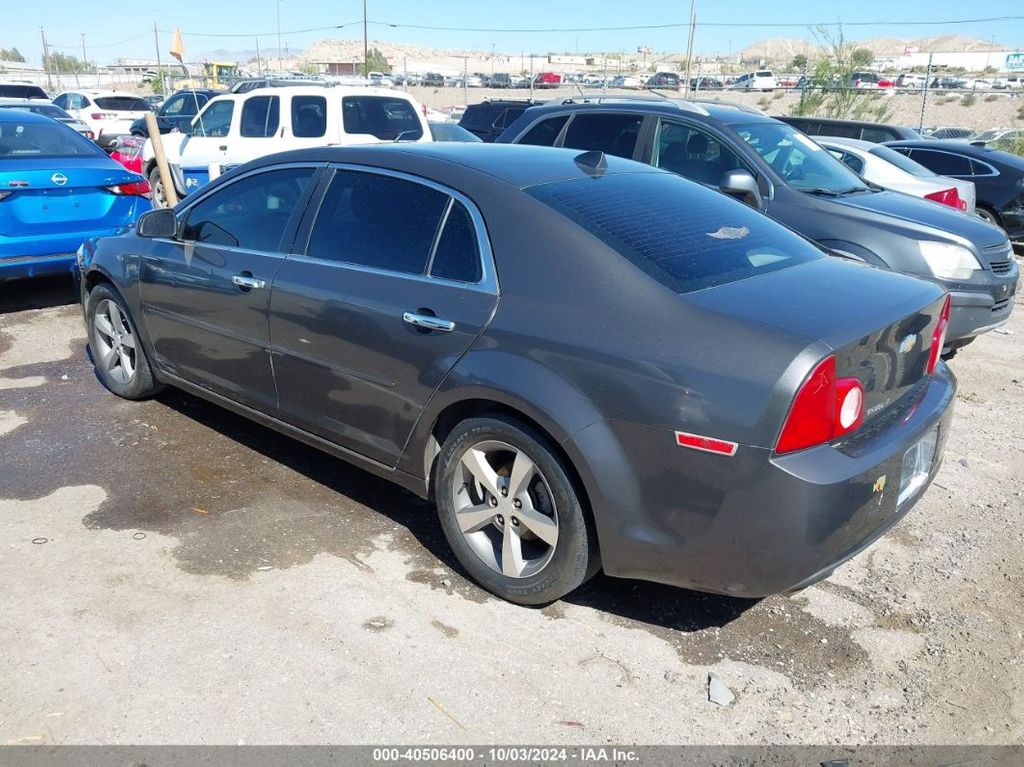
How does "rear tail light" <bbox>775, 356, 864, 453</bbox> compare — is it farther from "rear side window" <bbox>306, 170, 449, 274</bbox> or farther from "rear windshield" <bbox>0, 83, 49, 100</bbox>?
"rear windshield" <bbox>0, 83, 49, 100</bbox>

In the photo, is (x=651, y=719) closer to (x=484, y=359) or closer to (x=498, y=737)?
(x=498, y=737)

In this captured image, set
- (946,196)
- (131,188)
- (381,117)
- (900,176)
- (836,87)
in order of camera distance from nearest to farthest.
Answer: (131,188), (946,196), (900,176), (381,117), (836,87)

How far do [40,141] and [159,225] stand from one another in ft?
12.8

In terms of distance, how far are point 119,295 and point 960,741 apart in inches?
189

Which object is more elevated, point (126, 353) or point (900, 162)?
point (900, 162)

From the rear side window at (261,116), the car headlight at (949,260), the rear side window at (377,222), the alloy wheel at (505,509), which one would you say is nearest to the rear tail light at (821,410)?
the alloy wheel at (505,509)

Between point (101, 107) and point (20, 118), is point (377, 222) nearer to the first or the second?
point (20, 118)

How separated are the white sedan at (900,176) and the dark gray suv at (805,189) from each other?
2198 millimetres

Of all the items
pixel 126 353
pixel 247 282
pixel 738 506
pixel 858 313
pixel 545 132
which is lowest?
pixel 126 353

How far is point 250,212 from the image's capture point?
15.0 feet

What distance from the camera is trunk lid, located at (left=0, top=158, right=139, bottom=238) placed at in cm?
699

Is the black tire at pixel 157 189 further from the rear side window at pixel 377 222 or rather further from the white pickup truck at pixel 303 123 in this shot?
the rear side window at pixel 377 222

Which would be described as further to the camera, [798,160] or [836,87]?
[836,87]

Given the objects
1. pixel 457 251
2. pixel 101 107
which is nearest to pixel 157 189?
pixel 457 251
